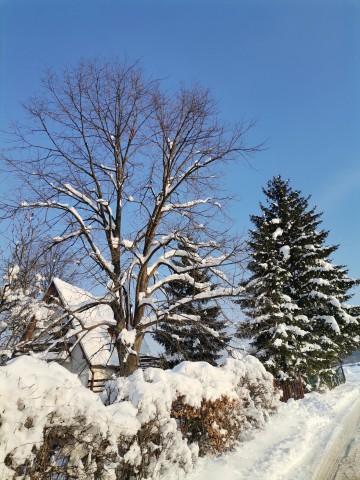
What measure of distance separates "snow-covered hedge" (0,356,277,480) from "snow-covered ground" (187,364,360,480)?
0.35m

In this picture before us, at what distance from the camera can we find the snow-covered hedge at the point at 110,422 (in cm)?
294

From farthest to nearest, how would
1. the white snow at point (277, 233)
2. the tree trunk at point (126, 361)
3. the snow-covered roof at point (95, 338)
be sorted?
1. the white snow at point (277, 233)
2. the snow-covered roof at point (95, 338)
3. the tree trunk at point (126, 361)

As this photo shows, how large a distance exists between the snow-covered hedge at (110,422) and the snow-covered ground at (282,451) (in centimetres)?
35

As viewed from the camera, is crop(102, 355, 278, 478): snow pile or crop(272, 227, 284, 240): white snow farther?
crop(272, 227, 284, 240): white snow

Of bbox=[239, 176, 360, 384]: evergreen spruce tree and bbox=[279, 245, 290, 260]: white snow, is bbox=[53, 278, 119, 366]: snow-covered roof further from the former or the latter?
bbox=[279, 245, 290, 260]: white snow

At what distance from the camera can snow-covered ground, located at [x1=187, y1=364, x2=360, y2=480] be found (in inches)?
191

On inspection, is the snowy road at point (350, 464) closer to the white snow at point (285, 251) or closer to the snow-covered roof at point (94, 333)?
the snow-covered roof at point (94, 333)

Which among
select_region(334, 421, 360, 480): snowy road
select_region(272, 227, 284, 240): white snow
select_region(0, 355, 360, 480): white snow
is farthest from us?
select_region(272, 227, 284, 240): white snow

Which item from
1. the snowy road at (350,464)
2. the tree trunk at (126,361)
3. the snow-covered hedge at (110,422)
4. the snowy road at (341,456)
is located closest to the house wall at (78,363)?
the tree trunk at (126,361)

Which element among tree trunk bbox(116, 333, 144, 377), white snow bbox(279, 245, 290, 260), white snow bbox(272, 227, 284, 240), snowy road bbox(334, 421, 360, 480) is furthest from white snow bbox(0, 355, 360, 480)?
white snow bbox(272, 227, 284, 240)

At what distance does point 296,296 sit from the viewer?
69.2ft

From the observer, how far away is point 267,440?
6.89m

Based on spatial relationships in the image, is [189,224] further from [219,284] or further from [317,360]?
[317,360]

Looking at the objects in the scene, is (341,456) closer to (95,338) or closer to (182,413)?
(182,413)
